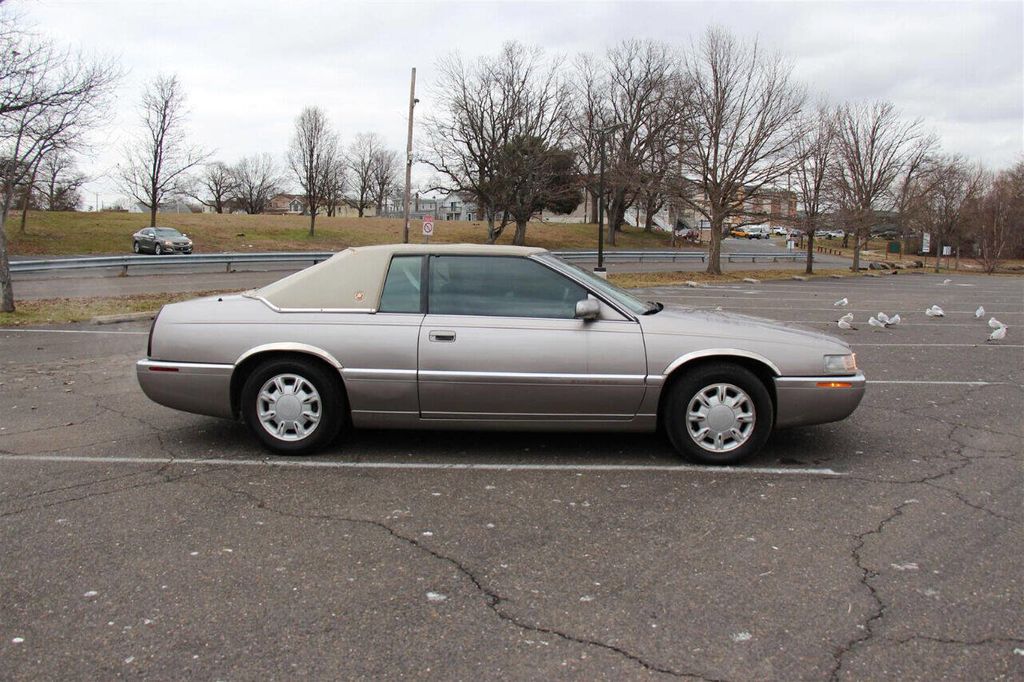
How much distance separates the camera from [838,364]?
16.7 ft

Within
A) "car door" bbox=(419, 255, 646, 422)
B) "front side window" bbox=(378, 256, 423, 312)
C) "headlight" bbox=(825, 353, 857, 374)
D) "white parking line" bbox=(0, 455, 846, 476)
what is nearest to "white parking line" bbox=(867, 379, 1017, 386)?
"headlight" bbox=(825, 353, 857, 374)

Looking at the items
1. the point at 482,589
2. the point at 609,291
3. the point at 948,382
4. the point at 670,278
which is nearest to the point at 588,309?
the point at 609,291

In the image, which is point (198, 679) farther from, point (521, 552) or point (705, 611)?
point (705, 611)

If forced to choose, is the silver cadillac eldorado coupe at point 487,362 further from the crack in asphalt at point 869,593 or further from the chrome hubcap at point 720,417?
the crack in asphalt at point 869,593

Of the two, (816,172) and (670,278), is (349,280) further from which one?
(816,172)

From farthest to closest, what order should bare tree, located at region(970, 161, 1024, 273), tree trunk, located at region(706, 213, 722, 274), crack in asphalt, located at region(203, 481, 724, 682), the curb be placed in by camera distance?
bare tree, located at region(970, 161, 1024, 273) < tree trunk, located at region(706, 213, 722, 274) < the curb < crack in asphalt, located at region(203, 481, 724, 682)

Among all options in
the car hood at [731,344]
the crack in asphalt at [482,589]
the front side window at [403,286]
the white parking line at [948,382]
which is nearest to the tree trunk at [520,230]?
the white parking line at [948,382]

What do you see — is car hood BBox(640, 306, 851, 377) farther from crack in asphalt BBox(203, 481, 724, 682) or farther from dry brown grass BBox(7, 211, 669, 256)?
dry brown grass BBox(7, 211, 669, 256)

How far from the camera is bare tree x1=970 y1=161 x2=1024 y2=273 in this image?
57688 millimetres

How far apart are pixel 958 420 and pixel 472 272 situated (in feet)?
14.4

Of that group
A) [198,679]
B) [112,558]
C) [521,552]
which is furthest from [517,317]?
[198,679]

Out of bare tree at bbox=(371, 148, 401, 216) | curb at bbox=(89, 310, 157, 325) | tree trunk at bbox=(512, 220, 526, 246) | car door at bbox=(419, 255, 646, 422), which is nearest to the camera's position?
car door at bbox=(419, 255, 646, 422)

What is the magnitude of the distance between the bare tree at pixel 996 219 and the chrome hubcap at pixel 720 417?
2382 inches

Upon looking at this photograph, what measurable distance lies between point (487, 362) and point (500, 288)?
56cm
